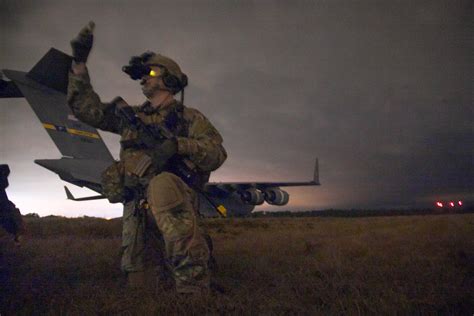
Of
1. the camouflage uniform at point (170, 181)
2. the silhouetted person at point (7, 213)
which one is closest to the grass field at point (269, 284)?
the camouflage uniform at point (170, 181)

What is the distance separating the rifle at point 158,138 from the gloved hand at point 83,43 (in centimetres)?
66

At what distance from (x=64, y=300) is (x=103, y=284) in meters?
0.93

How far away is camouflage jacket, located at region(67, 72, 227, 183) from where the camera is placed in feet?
12.7

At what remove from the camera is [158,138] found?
12.7 ft

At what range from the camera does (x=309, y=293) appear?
354 cm

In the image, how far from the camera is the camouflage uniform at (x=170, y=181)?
338 cm

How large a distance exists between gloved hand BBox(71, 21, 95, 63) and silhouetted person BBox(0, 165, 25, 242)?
86.3 inches

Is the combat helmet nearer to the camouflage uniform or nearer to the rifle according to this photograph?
the camouflage uniform

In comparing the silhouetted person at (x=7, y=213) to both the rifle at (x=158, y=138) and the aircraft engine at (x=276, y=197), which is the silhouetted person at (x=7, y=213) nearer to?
the rifle at (x=158, y=138)

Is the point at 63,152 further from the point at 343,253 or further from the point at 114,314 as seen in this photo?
the point at 114,314

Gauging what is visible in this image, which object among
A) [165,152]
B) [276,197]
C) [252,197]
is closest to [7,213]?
[165,152]

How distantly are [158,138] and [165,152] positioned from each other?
47 centimetres

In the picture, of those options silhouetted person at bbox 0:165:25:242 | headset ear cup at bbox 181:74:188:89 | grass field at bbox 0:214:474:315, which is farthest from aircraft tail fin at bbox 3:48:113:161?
headset ear cup at bbox 181:74:188:89

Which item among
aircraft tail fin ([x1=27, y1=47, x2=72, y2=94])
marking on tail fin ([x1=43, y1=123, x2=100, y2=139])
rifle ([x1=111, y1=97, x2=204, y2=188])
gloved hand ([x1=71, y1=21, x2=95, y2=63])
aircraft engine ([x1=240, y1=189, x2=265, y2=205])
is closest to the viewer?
gloved hand ([x1=71, y1=21, x2=95, y2=63])
